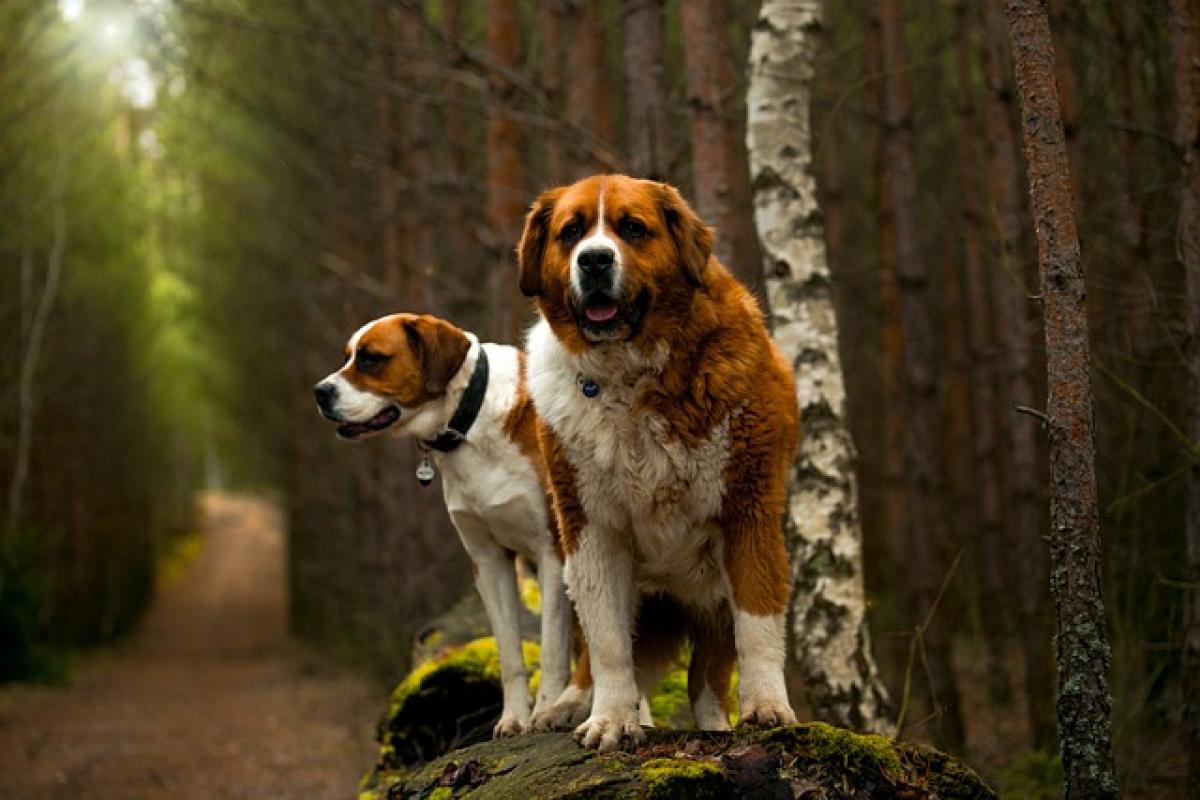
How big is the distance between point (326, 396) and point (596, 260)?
1974mm

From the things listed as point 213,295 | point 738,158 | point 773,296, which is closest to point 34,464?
point 213,295

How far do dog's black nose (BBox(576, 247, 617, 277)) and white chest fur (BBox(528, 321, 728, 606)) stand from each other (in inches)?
11.4

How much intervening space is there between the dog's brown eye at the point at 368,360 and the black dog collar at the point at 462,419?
0.38m

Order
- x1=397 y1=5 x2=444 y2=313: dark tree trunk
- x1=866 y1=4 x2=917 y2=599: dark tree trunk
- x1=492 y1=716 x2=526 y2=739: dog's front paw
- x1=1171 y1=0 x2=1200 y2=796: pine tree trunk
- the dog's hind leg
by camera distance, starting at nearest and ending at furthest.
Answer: x1=492 y1=716 x2=526 y2=739: dog's front paw, the dog's hind leg, x1=1171 y1=0 x2=1200 y2=796: pine tree trunk, x1=866 y1=4 x2=917 y2=599: dark tree trunk, x1=397 y1=5 x2=444 y2=313: dark tree trunk

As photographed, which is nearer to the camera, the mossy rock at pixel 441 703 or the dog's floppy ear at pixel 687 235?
the dog's floppy ear at pixel 687 235

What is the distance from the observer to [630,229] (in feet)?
15.5

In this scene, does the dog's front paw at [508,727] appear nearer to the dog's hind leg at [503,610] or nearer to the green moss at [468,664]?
the dog's hind leg at [503,610]

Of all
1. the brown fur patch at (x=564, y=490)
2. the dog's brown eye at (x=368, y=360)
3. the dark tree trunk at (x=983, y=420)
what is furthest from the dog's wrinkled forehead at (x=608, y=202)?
the dark tree trunk at (x=983, y=420)

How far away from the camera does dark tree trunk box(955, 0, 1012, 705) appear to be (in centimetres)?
1358

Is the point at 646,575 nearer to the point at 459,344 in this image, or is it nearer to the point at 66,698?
the point at 459,344

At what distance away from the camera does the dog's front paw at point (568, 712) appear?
5.43 meters

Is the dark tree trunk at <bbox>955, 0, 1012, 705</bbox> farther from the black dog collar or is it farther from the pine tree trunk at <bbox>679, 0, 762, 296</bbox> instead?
the black dog collar

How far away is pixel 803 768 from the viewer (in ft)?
14.1

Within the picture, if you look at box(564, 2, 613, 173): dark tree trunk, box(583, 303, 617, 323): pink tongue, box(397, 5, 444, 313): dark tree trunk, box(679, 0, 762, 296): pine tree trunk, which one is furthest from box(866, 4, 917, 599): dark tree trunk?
box(583, 303, 617, 323): pink tongue
